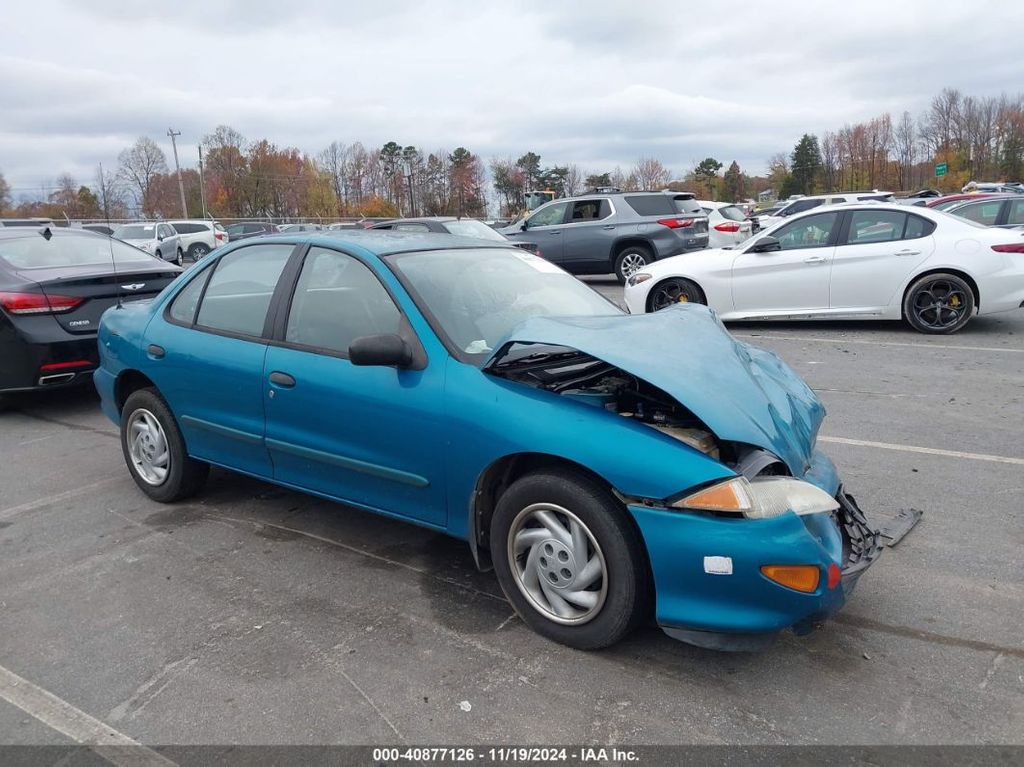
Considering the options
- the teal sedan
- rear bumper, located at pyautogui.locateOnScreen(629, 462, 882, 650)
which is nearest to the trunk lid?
the teal sedan

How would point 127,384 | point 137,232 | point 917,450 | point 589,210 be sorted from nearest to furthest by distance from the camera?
1. point 127,384
2. point 917,450
3. point 589,210
4. point 137,232

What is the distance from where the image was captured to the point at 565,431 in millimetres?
2818

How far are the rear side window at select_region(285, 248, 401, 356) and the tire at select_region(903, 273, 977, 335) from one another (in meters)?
7.50

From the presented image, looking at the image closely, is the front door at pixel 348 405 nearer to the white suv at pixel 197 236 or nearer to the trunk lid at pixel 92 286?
the trunk lid at pixel 92 286

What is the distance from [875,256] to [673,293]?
2.42 m

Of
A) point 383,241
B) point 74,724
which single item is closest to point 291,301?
point 383,241

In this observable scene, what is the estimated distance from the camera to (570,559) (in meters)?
2.85

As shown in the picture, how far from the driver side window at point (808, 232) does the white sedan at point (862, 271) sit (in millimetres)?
12

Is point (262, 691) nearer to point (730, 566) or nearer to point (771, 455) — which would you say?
point (730, 566)

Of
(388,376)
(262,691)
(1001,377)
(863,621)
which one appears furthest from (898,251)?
(262,691)

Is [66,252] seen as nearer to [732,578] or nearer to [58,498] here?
[58,498]

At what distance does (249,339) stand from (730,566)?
265 centimetres

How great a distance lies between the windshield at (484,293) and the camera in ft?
11.4

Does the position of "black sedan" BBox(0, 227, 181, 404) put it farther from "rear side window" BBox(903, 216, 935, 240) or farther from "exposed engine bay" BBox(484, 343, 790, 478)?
"rear side window" BBox(903, 216, 935, 240)
